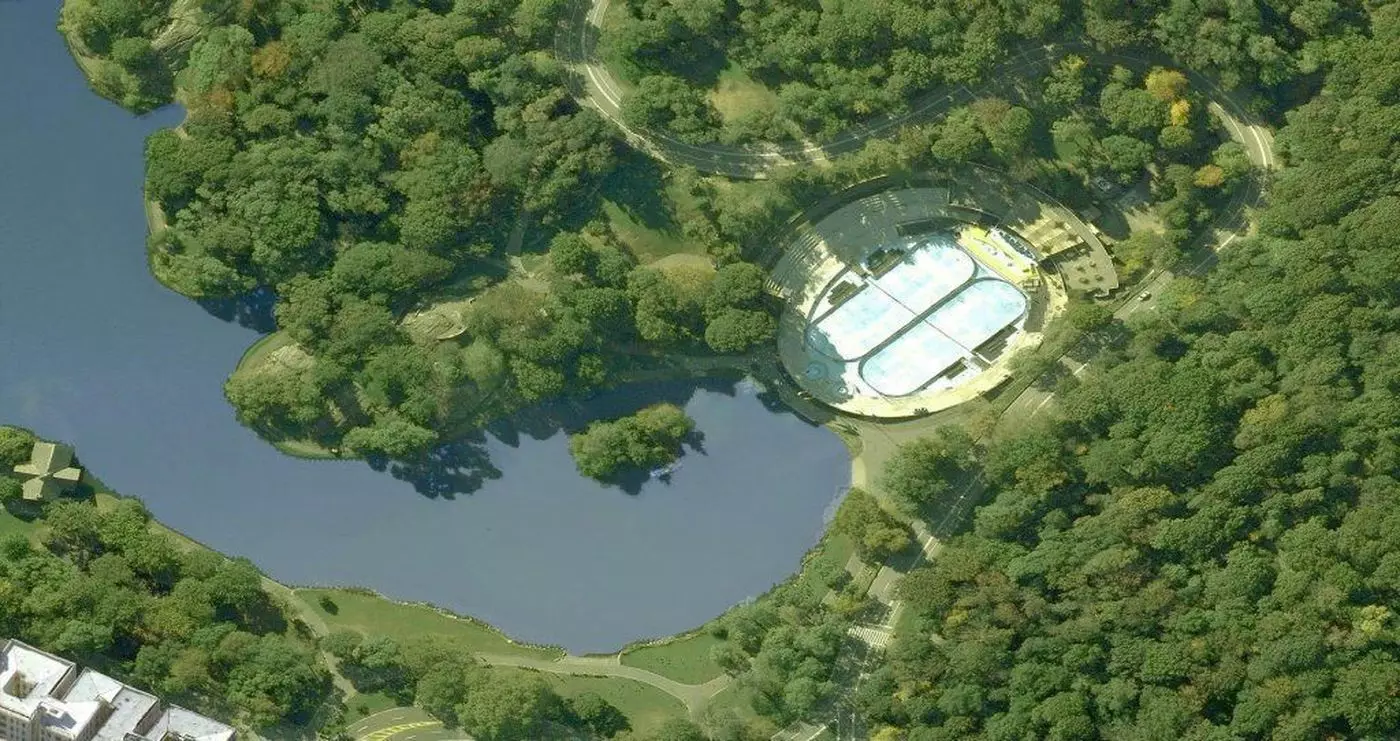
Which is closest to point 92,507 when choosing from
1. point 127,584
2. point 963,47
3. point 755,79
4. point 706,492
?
point 127,584

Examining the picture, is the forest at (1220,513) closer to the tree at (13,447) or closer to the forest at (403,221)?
the forest at (403,221)

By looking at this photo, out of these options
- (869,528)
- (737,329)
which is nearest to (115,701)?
(737,329)

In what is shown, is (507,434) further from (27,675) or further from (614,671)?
(27,675)

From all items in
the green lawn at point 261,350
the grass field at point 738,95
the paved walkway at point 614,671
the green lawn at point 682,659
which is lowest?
the paved walkway at point 614,671

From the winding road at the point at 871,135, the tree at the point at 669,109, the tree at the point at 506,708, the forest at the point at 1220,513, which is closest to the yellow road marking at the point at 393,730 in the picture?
the tree at the point at 506,708

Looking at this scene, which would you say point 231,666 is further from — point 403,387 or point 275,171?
point 275,171

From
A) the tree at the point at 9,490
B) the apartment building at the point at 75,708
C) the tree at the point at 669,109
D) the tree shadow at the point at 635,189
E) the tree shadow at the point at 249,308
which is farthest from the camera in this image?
the tree shadow at the point at 249,308
